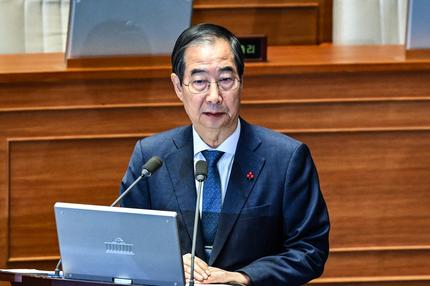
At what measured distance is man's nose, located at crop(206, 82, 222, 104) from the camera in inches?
98.6

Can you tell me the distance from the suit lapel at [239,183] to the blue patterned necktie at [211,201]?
1.2 inches

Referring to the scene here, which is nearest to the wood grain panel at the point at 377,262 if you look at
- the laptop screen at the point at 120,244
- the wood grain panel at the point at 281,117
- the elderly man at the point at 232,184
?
the wood grain panel at the point at 281,117

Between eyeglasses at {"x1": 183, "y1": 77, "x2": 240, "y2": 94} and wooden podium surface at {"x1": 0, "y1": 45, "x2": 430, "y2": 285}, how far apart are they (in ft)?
3.69

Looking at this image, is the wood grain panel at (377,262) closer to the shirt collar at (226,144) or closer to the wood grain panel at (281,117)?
the wood grain panel at (281,117)

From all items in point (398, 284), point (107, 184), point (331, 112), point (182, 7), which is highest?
point (182, 7)

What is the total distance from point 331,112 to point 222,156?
3.74ft

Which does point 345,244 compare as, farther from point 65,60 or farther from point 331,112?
point 65,60

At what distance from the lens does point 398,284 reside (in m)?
3.69

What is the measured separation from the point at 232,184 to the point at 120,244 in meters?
0.45

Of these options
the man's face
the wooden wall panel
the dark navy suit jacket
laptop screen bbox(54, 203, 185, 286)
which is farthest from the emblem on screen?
the wooden wall panel

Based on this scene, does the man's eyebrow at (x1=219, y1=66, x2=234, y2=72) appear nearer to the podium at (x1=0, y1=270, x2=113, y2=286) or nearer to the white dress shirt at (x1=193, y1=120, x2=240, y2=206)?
the white dress shirt at (x1=193, y1=120, x2=240, y2=206)

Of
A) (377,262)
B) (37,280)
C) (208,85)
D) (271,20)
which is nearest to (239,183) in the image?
Result: (208,85)

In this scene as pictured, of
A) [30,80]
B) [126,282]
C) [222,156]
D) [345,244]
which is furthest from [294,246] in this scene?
[30,80]

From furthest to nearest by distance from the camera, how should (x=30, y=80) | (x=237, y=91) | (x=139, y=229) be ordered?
(x=30, y=80)
(x=237, y=91)
(x=139, y=229)
